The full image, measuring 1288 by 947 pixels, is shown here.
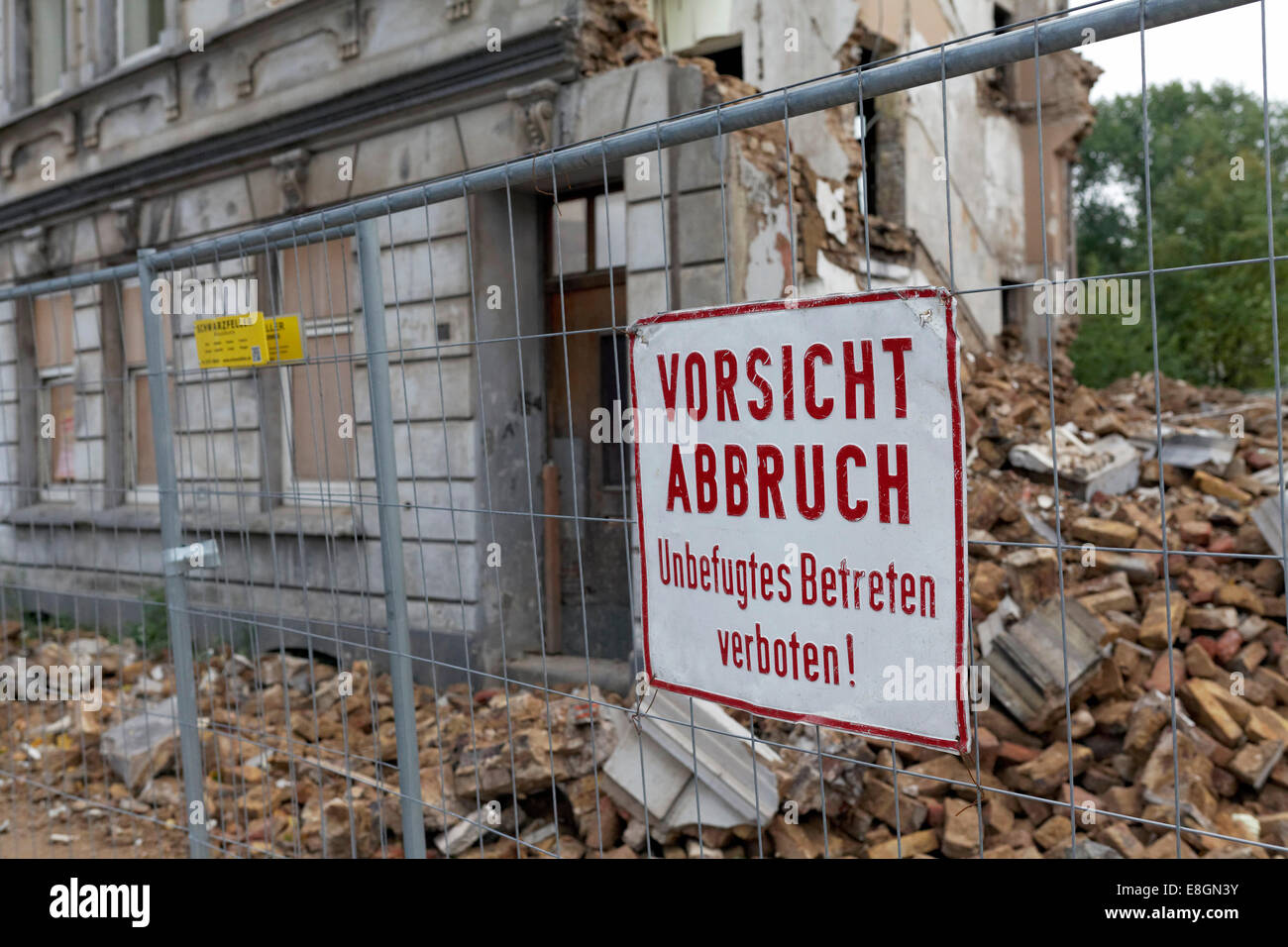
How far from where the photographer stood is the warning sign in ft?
5.59

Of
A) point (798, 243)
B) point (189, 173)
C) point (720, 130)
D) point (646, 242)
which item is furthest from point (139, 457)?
point (720, 130)

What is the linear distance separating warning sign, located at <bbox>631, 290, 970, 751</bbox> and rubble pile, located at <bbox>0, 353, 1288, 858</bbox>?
49 cm

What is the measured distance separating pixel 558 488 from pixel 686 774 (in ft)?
13.5

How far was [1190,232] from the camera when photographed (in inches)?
1089

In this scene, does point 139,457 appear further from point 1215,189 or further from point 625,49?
A: point 1215,189

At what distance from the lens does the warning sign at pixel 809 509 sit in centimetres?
171

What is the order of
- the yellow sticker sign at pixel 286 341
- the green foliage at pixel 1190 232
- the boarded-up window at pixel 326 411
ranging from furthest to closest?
the green foliage at pixel 1190 232 → the boarded-up window at pixel 326 411 → the yellow sticker sign at pixel 286 341

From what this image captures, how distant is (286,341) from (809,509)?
1909 millimetres

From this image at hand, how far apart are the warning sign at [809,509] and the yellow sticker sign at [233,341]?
151 cm

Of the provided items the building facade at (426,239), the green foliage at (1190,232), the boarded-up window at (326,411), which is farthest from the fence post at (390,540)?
the green foliage at (1190,232)

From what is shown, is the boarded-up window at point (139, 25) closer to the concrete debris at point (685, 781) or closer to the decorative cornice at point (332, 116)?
the decorative cornice at point (332, 116)

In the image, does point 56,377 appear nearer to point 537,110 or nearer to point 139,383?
point 139,383

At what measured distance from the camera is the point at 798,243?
7.22 meters

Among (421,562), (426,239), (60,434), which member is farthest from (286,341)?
(60,434)
